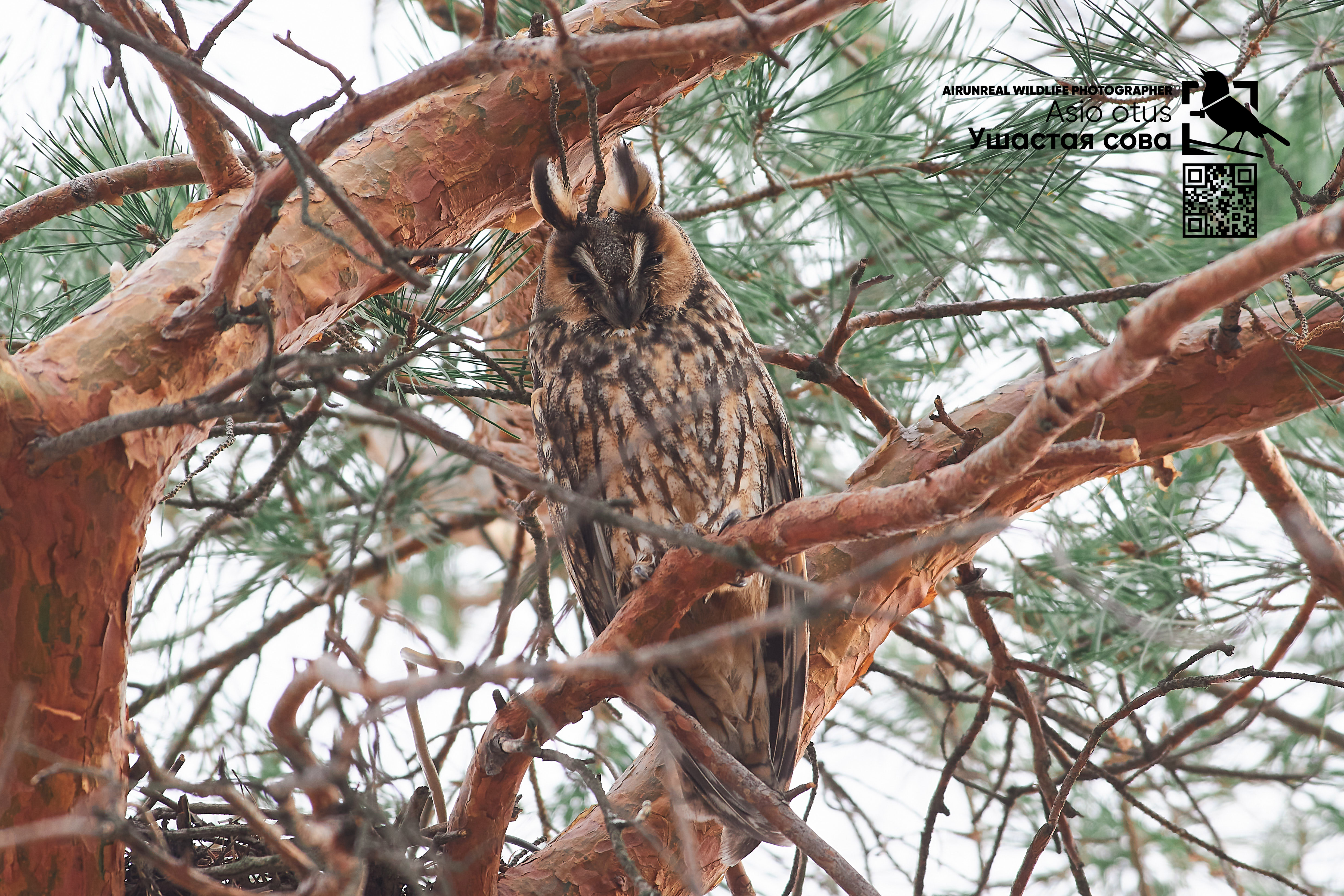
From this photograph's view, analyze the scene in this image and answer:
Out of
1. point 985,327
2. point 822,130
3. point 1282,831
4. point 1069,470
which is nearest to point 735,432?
point 1069,470

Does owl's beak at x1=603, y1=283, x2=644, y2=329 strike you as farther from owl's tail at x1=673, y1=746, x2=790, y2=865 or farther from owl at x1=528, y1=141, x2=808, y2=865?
owl's tail at x1=673, y1=746, x2=790, y2=865

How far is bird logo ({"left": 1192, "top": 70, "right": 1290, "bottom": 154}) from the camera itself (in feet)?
5.53

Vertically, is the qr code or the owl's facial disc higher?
the owl's facial disc

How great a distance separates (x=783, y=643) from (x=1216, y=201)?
152cm

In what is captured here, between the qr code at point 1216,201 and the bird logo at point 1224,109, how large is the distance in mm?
473

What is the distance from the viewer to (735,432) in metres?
1.88

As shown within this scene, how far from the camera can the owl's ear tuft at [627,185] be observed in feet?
6.60

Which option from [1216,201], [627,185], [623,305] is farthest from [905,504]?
[1216,201]

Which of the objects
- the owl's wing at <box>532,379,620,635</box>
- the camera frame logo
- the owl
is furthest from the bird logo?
the owl's wing at <box>532,379,620,635</box>

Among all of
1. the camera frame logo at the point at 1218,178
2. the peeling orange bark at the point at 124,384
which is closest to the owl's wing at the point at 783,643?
the peeling orange bark at the point at 124,384

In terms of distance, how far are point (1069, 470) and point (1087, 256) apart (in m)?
0.59

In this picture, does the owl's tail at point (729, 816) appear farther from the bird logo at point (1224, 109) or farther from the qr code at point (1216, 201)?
the qr code at point (1216, 201)

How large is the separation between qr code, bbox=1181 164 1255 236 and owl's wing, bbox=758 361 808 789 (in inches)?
43.7

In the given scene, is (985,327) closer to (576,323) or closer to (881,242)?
(881,242)
